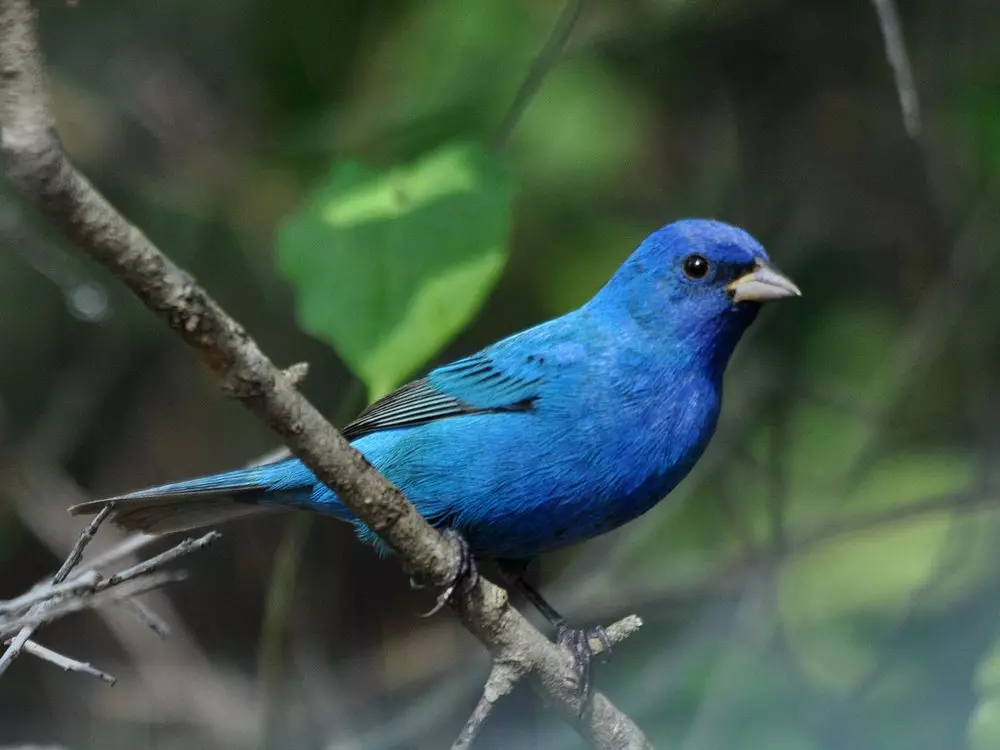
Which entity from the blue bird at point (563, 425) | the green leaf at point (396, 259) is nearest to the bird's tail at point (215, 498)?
the blue bird at point (563, 425)

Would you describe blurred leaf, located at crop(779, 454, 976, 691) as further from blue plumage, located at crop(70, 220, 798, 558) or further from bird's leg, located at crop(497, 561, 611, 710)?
blue plumage, located at crop(70, 220, 798, 558)

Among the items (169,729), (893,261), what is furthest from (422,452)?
(893,261)

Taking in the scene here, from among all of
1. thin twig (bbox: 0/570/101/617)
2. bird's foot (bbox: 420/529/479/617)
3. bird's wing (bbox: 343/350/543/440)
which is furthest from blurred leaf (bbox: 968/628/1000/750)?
thin twig (bbox: 0/570/101/617)

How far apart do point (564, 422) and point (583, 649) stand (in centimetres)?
64

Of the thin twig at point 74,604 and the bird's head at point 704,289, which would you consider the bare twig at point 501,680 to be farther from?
the bird's head at point 704,289

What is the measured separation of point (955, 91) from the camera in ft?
17.9

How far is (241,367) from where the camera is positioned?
1.90 metres

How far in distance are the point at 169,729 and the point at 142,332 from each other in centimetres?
182

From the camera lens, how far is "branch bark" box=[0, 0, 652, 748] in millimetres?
1447

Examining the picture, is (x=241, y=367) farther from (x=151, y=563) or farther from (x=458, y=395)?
(x=458, y=395)

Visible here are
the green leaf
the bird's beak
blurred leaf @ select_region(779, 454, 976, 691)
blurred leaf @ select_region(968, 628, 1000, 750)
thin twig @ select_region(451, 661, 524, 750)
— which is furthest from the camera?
blurred leaf @ select_region(779, 454, 976, 691)

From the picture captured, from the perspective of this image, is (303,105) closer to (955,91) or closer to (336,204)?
(336,204)

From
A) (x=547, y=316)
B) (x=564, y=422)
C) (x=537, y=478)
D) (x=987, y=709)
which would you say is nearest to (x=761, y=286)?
(x=564, y=422)

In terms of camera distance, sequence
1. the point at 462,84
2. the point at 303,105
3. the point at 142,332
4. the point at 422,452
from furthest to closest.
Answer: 1. the point at 142,332
2. the point at 303,105
3. the point at 462,84
4. the point at 422,452
